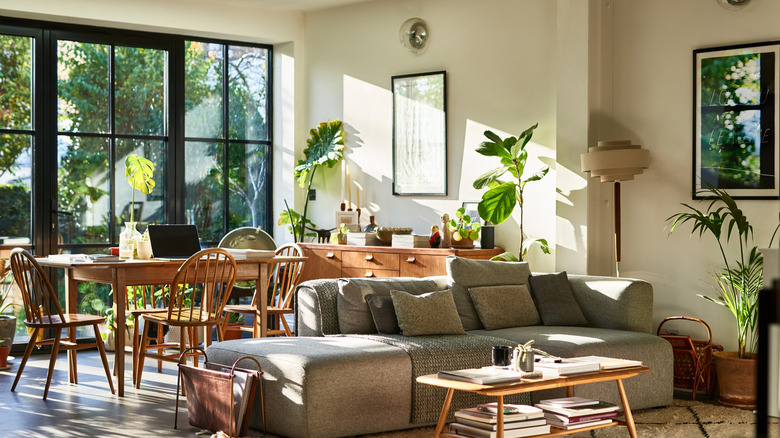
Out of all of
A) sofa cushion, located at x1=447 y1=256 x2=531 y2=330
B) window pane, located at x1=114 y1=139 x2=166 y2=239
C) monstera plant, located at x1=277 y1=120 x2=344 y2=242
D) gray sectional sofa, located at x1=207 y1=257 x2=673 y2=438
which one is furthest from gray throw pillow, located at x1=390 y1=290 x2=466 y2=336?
window pane, located at x1=114 y1=139 x2=166 y2=239

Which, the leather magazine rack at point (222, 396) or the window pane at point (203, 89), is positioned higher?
the window pane at point (203, 89)

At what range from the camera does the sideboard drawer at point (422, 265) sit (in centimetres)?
672

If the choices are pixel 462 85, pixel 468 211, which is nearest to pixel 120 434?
pixel 468 211

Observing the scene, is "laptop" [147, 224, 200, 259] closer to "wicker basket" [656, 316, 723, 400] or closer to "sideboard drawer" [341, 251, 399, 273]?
"sideboard drawer" [341, 251, 399, 273]

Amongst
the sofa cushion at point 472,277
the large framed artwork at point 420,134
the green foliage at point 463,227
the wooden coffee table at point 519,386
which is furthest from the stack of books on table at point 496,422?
the large framed artwork at point 420,134

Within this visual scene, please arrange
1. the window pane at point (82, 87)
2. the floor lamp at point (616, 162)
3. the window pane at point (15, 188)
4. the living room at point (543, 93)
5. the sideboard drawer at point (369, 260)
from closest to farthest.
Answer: the floor lamp at point (616, 162) < the living room at point (543, 93) < the sideboard drawer at point (369, 260) < the window pane at point (15, 188) < the window pane at point (82, 87)

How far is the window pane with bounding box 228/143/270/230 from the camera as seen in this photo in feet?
27.8

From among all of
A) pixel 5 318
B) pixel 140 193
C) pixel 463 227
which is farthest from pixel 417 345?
pixel 140 193

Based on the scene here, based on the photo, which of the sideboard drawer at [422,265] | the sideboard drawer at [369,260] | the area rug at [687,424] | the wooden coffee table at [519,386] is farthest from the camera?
the sideboard drawer at [369,260]

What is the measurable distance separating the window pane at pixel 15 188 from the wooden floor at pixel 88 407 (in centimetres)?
119

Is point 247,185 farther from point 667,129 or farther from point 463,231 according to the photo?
point 667,129

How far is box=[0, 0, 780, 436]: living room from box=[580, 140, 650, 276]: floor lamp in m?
0.25

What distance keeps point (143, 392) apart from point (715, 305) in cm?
373

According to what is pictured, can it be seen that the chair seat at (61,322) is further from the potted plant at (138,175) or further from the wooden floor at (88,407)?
the potted plant at (138,175)
